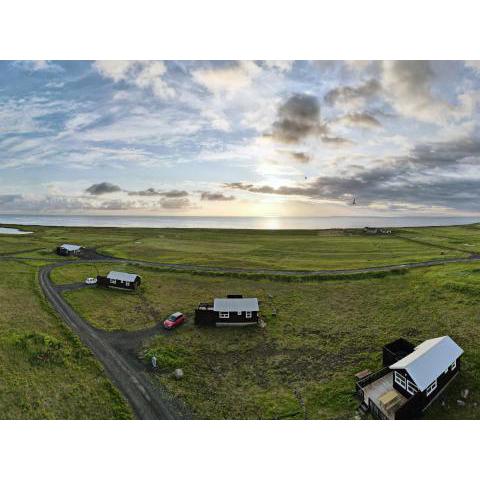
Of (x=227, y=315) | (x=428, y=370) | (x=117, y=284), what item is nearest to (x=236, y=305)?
(x=227, y=315)

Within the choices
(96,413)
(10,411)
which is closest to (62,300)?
(10,411)

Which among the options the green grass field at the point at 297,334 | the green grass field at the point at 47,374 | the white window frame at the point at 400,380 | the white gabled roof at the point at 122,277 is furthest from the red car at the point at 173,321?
the white window frame at the point at 400,380

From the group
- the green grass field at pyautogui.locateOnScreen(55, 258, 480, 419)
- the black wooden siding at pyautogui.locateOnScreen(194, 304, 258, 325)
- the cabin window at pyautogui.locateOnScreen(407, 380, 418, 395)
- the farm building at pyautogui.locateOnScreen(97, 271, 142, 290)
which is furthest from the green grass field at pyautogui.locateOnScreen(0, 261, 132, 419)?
the cabin window at pyautogui.locateOnScreen(407, 380, 418, 395)

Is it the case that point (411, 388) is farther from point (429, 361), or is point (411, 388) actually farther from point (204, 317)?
point (204, 317)

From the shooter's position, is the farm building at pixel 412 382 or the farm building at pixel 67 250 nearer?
the farm building at pixel 412 382

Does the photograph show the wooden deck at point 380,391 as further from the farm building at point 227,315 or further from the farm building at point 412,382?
the farm building at point 227,315
